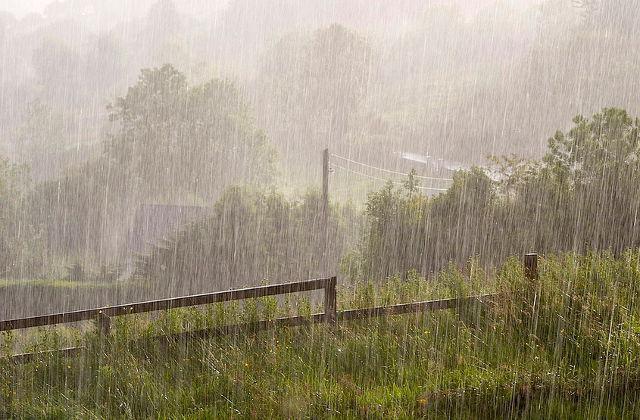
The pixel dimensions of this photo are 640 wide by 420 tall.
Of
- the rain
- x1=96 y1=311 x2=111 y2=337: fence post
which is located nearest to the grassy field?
the rain

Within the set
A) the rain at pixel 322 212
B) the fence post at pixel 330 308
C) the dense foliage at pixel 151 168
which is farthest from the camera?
the dense foliage at pixel 151 168

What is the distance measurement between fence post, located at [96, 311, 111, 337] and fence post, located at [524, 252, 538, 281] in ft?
17.7

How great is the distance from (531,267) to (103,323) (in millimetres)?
5542

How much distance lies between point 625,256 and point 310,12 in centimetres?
9775

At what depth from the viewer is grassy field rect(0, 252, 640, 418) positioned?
7.20 meters

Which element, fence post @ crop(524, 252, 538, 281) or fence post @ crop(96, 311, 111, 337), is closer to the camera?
fence post @ crop(96, 311, 111, 337)

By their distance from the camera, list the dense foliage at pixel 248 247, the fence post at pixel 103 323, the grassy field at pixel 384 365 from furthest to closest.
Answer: the dense foliage at pixel 248 247 → the fence post at pixel 103 323 → the grassy field at pixel 384 365

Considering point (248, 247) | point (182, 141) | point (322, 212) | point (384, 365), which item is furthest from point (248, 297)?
point (182, 141)

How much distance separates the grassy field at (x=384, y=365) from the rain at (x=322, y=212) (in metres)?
0.04

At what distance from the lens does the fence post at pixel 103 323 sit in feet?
29.2

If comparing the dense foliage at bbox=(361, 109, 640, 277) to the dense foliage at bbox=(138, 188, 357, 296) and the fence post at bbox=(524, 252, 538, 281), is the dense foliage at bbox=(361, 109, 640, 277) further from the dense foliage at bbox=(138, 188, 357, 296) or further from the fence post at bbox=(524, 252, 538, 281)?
the dense foliage at bbox=(138, 188, 357, 296)

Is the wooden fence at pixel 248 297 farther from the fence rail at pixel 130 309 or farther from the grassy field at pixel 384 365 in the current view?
the grassy field at pixel 384 365

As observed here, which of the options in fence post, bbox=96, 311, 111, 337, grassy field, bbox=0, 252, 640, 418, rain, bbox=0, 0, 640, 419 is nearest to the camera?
grassy field, bbox=0, 252, 640, 418

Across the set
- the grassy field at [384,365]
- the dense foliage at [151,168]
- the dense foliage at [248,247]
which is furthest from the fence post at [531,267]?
the dense foliage at [151,168]
